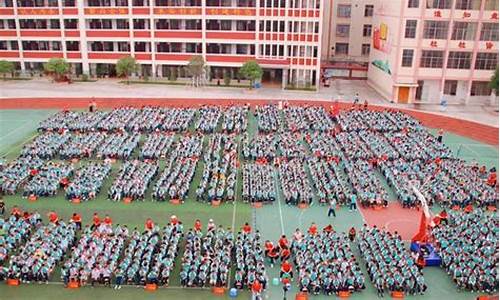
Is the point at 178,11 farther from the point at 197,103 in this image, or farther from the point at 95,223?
the point at 95,223

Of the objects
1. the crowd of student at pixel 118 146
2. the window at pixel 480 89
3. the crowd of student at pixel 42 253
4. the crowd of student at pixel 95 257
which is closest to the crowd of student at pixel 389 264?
the crowd of student at pixel 95 257

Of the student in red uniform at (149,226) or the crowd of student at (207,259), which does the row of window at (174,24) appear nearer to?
the student in red uniform at (149,226)

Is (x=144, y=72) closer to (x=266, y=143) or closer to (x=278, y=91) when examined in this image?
(x=278, y=91)

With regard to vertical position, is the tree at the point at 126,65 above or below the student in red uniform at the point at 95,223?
above

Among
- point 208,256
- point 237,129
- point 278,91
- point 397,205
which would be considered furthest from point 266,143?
point 278,91

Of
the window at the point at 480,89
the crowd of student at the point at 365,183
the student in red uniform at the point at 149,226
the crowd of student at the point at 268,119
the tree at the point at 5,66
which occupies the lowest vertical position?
the student in red uniform at the point at 149,226

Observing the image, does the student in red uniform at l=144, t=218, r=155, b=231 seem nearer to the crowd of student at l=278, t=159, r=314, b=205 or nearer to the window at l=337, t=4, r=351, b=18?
the crowd of student at l=278, t=159, r=314, b=205

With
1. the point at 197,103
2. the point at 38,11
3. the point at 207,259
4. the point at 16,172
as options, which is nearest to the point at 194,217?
the point at 207,259
